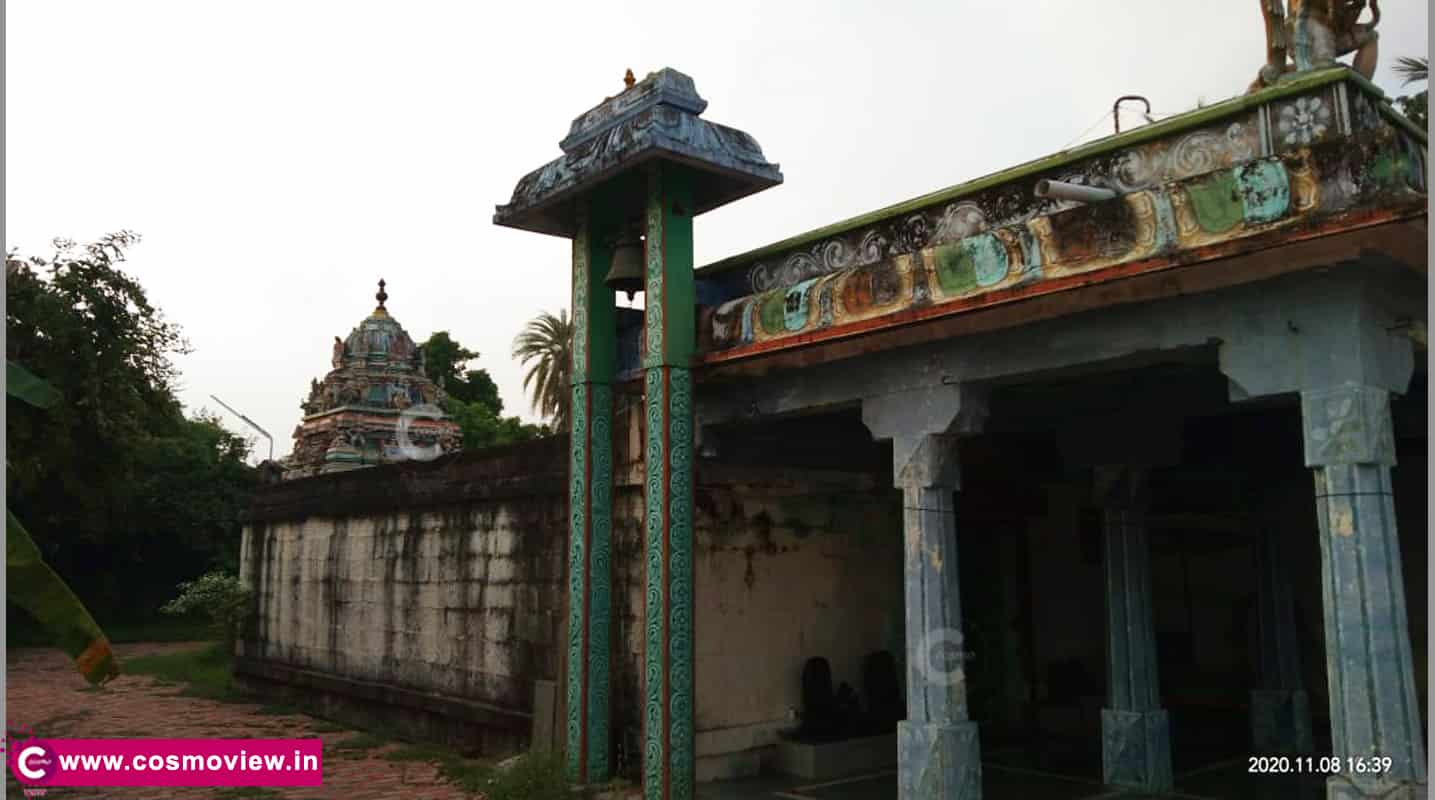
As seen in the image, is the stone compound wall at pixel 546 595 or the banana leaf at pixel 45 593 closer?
the banana leaf at pixel 45 593

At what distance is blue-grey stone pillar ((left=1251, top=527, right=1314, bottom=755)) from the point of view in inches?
398

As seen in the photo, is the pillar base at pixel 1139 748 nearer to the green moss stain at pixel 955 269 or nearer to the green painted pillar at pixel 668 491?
the green painted pillar at pixel 668 491

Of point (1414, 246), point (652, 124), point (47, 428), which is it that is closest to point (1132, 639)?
point (1414, 246)

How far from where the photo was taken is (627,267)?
8719 mm

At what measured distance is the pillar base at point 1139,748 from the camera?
28.2ft

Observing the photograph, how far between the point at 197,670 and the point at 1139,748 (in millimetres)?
18086

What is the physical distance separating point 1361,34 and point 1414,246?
166cm

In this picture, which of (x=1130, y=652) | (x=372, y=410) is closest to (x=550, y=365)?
(x=372, y=410)

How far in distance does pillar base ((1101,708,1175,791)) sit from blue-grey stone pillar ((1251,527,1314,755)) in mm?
2064

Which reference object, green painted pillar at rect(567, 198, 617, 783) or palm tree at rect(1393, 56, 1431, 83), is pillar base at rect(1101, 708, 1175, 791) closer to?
green painted pillar at rect(567, 198, 617, 783)

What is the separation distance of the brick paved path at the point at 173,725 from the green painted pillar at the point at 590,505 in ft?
5.02

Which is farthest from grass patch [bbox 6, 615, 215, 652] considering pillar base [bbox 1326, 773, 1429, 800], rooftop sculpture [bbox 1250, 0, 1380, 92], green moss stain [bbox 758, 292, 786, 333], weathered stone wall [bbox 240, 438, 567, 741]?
rooftop sculpture [bbox 1250, 0, 1380, 92]

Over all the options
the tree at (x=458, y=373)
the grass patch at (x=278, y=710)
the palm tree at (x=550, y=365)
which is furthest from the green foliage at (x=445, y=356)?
the grass patch at (x=278, y=710)

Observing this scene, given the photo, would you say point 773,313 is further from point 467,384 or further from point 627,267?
point 467,384
